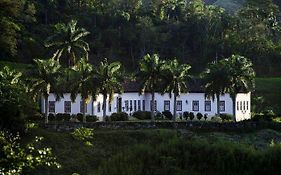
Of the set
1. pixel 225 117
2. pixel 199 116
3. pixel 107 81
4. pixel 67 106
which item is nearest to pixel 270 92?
pixel 225 117

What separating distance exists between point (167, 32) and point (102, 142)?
195 ft

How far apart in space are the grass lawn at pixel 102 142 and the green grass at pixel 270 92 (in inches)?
1119

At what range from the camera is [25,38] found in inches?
3184

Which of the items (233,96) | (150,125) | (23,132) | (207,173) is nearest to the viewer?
(207,173)

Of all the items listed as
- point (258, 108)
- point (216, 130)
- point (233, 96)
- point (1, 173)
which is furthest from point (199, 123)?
point (1, 173)

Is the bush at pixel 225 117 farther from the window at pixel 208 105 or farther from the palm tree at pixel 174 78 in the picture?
the palm tree at pixel 174 78

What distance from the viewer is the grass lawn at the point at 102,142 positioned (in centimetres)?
3486

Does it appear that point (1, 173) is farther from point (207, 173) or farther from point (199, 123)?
point (199, 123)

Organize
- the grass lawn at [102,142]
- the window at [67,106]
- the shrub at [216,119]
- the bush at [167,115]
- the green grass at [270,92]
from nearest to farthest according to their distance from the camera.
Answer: the grass lawn at [102,142], the shrub at [216,119], the window at [67,106], the bush at [167,115], the green grass at [270,92]

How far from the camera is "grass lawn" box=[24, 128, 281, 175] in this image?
34859mm

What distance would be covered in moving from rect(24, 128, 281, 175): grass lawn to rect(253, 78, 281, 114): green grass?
28422 millimetres

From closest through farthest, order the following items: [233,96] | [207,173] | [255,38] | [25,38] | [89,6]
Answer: [207,173] → [233,96] → [25,38] → [255,38] → [89,6]

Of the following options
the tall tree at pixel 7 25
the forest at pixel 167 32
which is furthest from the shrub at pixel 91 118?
the forest at pixel 167 32

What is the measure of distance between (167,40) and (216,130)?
50870 millimetres
